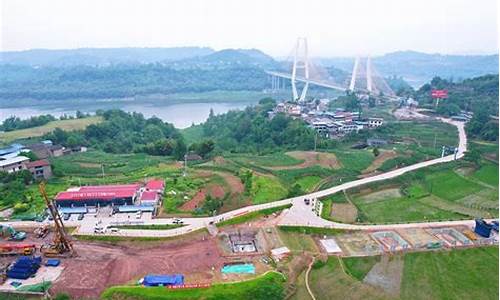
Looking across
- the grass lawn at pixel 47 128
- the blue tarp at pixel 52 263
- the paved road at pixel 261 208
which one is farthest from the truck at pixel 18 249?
the grass lawn at pixel 47 128

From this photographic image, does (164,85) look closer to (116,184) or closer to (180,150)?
(180,150)

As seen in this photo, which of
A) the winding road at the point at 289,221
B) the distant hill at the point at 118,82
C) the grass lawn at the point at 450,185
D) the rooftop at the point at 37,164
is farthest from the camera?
the distant hill at the point at 118,82

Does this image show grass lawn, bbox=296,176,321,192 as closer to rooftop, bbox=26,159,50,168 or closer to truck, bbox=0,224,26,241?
truck, bbox=0,224,26,241

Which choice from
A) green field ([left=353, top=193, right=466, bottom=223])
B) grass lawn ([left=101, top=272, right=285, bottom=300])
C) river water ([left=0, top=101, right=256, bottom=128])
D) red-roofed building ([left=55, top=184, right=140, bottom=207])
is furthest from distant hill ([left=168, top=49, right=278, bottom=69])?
grass lawn ([left=101, top=272, right=285, bottom=300])

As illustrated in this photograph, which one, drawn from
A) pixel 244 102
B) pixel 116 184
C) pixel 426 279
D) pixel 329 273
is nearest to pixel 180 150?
pixel 116 184

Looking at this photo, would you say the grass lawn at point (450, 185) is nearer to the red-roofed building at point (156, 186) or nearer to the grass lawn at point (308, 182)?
the grass lawn at point (308, 182)

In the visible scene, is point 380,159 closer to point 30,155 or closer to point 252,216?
point 252,216
